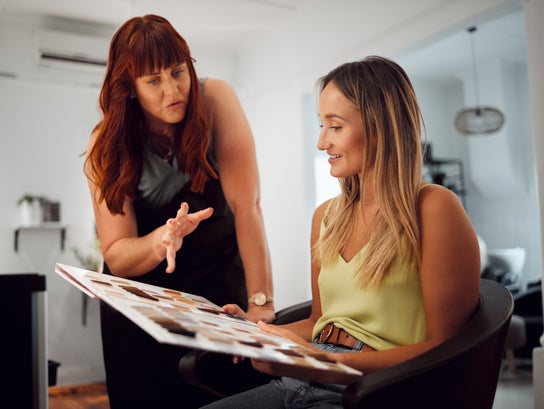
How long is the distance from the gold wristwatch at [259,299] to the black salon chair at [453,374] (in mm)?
618

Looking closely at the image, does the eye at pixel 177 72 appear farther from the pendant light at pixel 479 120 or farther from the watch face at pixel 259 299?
the pendant light at pixel 479 120

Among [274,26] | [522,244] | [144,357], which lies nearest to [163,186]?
[144,357]

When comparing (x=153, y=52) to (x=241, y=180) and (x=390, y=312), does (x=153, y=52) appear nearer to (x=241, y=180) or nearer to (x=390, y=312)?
(x=241, y=180)

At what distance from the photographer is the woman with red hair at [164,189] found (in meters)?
1.55

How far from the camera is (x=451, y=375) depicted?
0.99 metres

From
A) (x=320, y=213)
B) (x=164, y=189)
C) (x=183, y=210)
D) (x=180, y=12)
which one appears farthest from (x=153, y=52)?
(x=180, y=12)

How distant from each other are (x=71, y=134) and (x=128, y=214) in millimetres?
4220

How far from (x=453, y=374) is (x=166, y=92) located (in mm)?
1005

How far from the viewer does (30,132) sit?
536cm

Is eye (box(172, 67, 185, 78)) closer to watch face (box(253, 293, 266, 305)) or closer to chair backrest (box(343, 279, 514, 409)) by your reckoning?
watch face (box(253, 293, 266, 305))

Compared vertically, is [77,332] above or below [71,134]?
below

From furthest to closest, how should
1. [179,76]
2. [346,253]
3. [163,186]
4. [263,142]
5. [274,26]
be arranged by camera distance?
[263,142] < [274,26] < [163,186] < [179,76] < [346,253]

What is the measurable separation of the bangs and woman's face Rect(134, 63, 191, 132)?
0.05 feet

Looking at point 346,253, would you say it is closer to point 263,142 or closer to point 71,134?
point 263,142
